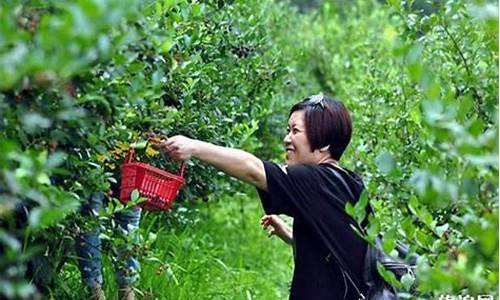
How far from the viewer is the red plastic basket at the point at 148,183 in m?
3.67

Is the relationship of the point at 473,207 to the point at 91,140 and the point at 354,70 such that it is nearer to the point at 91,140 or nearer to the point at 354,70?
the point at 91,140

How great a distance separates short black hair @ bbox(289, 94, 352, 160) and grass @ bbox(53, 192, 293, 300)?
2.50 feet

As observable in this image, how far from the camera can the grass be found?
15.4 ft

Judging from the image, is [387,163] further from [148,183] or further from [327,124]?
[327,124]

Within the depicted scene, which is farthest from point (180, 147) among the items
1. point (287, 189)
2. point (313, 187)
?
point (313, 187)

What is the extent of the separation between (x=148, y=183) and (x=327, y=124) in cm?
79

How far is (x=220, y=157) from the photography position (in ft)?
12.0

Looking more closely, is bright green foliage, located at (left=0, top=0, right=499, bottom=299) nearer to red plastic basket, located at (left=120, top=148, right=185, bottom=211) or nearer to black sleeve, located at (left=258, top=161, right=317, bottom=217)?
red plastic basket, located at (left=120, top=148, right=185, bottom=211)

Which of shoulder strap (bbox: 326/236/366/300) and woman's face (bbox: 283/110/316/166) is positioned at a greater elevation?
woman's face (bbox: 283/110/316/166)

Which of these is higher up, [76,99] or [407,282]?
[76,99]

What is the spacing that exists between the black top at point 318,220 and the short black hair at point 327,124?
112mm

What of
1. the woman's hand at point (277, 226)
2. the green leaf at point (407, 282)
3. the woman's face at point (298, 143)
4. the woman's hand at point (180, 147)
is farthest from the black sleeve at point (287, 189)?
the green leaf at point (407, 282)

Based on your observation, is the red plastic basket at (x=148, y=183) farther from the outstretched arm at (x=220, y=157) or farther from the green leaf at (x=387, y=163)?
the green leaf at (x=387, y=163)

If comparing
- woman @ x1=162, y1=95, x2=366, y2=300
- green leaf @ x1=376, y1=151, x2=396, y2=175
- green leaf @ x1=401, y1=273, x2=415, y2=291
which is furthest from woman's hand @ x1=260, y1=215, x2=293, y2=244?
green leaf @ x1=376, y1=151, x2=396, y2=175
